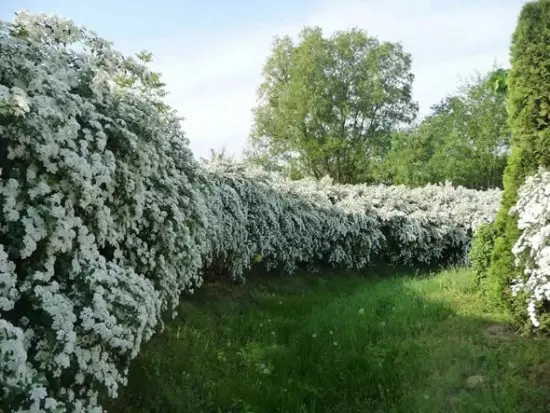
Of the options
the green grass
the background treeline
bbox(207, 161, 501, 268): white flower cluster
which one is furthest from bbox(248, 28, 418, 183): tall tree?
the green grass

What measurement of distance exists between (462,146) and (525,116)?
26098mm

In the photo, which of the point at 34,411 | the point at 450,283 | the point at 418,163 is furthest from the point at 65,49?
the point at 418,163

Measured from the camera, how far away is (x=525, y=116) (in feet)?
23.2

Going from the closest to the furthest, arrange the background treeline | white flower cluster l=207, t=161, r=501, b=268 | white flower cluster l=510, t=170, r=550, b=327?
white flower cluster l=510, t=170, r=550, b=327, white flower cluster l=207, t=161, r=501, b=268, the background treeline

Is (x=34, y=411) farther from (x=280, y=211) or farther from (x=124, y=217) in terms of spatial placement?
(x=280, y=211)

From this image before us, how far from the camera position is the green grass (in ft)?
16.5

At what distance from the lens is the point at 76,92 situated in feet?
16.1

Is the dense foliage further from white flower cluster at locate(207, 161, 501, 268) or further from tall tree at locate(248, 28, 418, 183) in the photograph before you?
tall tree at locate(248, 28, 418, 183)

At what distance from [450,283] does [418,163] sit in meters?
24.8

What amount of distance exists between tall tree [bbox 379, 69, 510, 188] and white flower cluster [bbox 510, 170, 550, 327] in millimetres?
25820

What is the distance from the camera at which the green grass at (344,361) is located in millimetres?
5016

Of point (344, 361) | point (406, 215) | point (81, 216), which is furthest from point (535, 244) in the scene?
point (406, 215)

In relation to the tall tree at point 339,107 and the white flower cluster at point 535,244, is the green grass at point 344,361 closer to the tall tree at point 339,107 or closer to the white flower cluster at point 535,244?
the white flower cluster at point 535,244

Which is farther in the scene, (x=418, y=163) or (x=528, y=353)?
(x=418, y=163)
